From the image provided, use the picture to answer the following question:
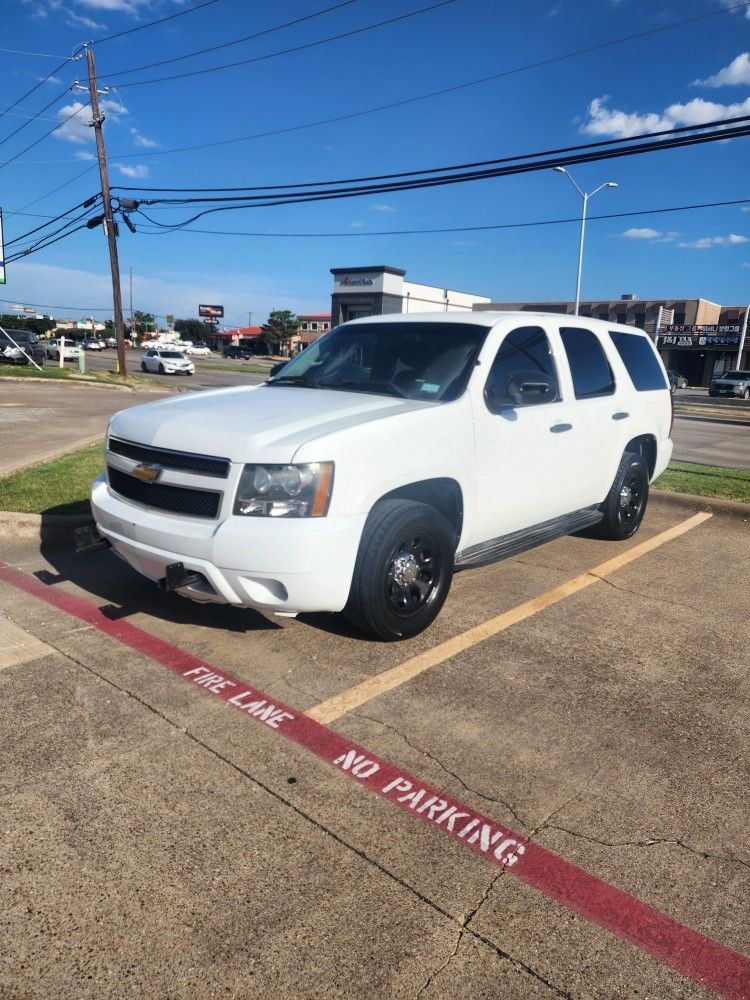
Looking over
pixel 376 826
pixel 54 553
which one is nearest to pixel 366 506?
pixel 376 826

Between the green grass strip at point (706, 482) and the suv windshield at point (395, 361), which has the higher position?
the suv windshield at point (395, 361)

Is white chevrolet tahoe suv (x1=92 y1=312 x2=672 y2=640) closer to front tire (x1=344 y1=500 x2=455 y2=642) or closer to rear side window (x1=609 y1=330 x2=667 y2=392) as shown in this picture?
front tire (x1=344 y1=500 x2=455 y2=642)

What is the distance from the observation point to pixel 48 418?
13453 millimetres

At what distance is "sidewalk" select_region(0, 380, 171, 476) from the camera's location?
9.47m

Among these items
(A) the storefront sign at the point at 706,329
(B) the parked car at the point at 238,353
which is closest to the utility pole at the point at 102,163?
(A) the storefront sign at the point at 706,329

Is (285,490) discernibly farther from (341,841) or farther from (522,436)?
(522,436)

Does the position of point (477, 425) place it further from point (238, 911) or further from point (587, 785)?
point (238, 911)

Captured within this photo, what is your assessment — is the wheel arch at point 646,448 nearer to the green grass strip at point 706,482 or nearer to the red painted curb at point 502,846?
the green grass strip at point 706,482

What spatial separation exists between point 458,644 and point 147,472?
A: 2.00 m

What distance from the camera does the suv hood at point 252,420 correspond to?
3.58m

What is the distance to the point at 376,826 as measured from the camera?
2.65 metres

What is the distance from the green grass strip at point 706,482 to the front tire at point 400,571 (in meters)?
5.05

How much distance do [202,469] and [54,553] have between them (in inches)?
107

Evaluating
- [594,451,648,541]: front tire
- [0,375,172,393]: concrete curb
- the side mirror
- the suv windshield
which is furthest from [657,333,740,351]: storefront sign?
the side mirror
